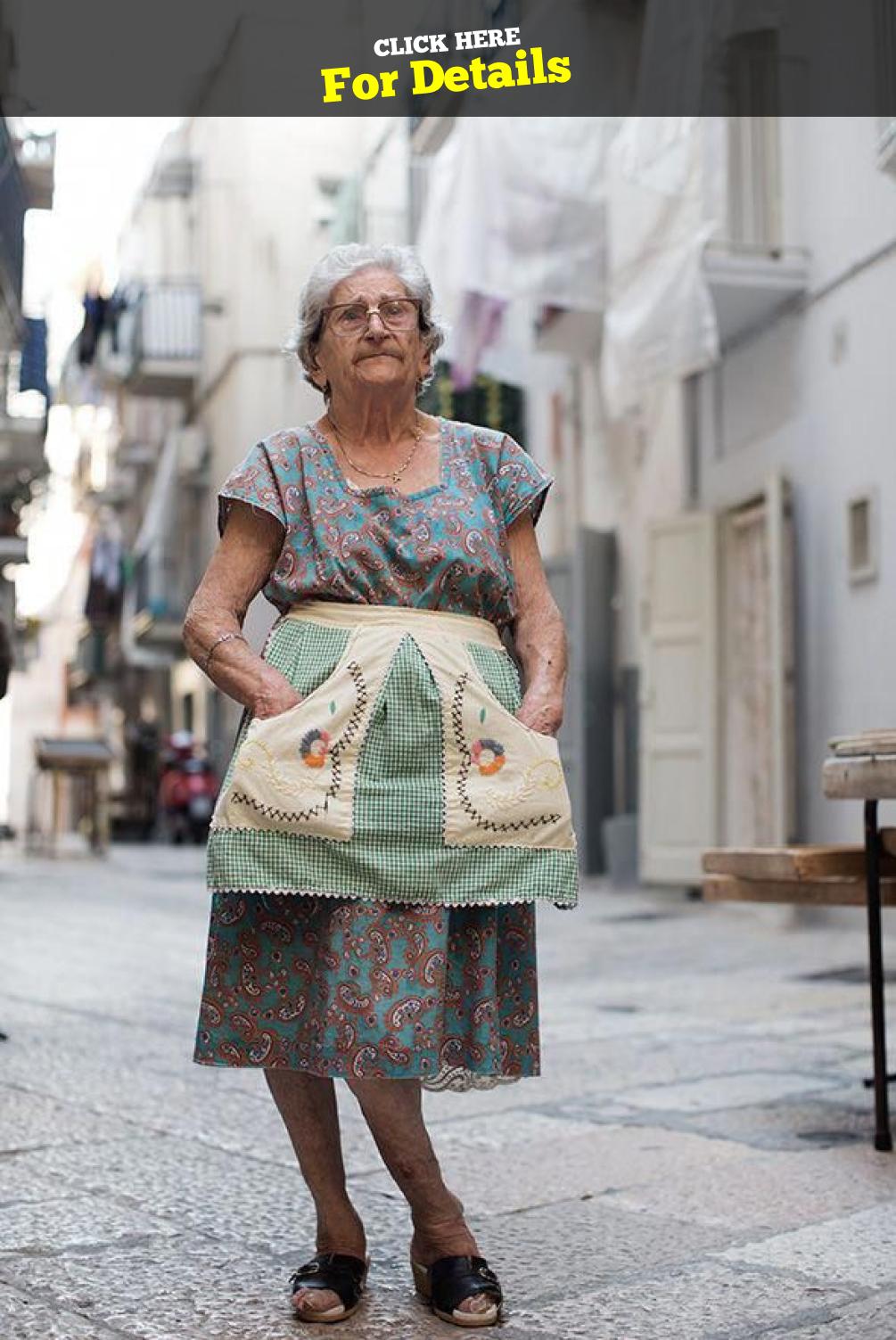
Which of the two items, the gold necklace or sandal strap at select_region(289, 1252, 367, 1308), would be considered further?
the gold necklace

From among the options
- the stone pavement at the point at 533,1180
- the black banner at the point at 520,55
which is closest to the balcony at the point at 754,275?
the black banner at the point at 520,55

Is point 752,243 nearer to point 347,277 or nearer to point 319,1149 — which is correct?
point 347,277

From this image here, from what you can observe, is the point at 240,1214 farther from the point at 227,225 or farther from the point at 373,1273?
the point at 227,225

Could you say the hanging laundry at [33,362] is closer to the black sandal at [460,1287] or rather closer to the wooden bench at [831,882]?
the wooden bench at [831,882]

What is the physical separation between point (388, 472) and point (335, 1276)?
1.18 meters

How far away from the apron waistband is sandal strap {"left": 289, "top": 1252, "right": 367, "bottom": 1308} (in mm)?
926

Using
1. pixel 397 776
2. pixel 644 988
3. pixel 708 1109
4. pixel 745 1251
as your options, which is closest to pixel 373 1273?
pixel 745 1251

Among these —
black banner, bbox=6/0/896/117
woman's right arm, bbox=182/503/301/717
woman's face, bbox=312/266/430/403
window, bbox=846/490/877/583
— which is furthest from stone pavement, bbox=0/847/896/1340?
black banner, bbox=6/0/896/117

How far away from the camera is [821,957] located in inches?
318

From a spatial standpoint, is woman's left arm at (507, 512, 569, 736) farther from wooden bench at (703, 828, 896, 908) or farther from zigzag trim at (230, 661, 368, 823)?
wooden bench at (703, 828, 896, 908)

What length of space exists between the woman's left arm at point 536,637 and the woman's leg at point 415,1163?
569 mm

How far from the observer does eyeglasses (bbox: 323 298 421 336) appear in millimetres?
2791

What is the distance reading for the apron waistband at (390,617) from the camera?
8.90ft

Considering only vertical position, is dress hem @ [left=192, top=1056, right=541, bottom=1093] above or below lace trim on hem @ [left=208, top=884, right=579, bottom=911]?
below
